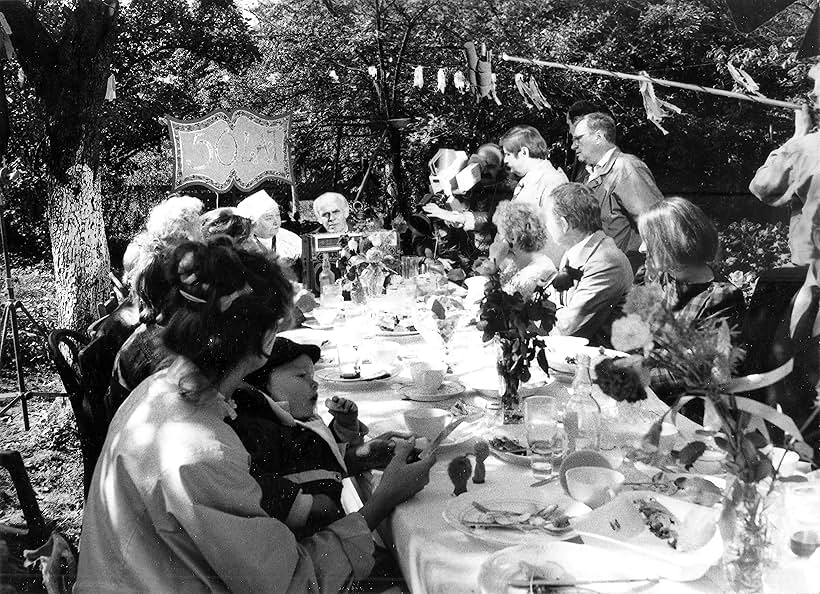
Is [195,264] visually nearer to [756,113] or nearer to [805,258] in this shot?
[805,258]

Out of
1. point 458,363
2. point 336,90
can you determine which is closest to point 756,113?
point 458,363

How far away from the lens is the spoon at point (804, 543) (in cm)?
85

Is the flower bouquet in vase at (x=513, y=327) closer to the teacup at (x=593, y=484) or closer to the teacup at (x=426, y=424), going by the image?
the teacup at (x=426, y=424)

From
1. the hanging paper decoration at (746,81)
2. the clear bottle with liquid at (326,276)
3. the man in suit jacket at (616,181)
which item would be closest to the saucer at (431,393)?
the clear bottle with liquid at (326,276)

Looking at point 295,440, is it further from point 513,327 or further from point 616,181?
point 616,181

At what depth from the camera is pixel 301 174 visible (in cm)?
551

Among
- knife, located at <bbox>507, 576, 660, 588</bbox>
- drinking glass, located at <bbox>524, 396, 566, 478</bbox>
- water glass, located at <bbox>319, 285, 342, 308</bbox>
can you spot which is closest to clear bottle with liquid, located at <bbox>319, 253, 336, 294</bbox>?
water glass, located at <bbox>319, 285, 342, 308</bbox>

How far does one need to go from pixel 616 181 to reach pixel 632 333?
2.91 meters

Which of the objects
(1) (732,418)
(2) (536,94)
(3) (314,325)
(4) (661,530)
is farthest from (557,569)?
(2) (536,94)

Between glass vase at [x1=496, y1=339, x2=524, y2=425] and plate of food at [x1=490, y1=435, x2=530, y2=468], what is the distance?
0.15 meters

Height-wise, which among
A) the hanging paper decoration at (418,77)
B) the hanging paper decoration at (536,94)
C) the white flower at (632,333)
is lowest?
the white flower at (632,333)

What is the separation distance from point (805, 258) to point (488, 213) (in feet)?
8.22

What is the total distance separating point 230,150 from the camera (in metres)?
4.84

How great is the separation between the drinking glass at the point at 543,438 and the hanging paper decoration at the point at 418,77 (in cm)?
450
